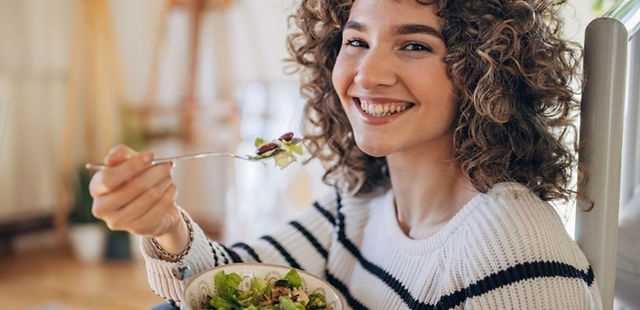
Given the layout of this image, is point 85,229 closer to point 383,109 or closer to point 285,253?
point 285,253

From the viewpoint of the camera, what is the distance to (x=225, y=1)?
3.33m

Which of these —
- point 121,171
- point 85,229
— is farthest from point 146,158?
point 85,229

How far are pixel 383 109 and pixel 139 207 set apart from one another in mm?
393

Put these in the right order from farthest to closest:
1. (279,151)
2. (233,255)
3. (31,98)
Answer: (31,98), (233,255), (279,151)

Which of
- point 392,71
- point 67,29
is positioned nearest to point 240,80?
point 67,29

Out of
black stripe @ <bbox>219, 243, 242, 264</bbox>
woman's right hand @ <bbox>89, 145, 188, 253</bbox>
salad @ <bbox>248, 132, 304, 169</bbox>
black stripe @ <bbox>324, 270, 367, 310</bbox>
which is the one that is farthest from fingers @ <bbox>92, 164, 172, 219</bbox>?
black stripe @ <bbox>324, 270, 367, 310</bbox>

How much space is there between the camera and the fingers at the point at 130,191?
0.82 m

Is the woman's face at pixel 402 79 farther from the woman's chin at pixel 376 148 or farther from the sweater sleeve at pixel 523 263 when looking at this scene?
the sweater sleeve at pixel 523 263

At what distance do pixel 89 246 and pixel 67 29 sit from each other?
1187mm

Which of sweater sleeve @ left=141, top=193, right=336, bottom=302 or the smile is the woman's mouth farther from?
sweater sleeve @ left=141, top=193, right=336, bottom=302

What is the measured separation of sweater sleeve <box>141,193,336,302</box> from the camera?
42.0 inches

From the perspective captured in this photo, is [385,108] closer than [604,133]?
No

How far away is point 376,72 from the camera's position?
3.21 ft

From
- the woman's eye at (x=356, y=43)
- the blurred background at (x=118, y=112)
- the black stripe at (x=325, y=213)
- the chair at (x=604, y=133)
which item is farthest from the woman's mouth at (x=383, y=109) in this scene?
the blurred background at (x=118, y=112)
